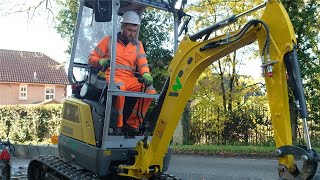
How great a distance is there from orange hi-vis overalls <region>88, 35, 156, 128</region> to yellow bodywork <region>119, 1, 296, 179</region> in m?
0.56

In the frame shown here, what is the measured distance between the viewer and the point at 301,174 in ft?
12.5

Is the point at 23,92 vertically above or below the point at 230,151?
above

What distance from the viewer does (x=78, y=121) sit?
19.3 ft

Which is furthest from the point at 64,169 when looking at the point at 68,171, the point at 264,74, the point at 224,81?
the point at 224,81

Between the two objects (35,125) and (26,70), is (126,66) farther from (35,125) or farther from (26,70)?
(26,70)

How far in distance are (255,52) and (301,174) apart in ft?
42.2

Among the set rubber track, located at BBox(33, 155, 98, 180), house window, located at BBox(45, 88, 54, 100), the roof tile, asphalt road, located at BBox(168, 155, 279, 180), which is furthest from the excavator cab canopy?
house window, located at BBox(45, 88, 54, 100)

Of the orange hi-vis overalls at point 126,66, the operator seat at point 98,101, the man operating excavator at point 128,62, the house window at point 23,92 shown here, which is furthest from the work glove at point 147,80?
the house window at point 23,92

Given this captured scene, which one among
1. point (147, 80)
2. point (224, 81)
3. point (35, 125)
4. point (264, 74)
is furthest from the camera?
point (35, 125)

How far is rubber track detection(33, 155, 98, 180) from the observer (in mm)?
5609

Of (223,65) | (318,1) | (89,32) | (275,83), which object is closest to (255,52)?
(223,65)

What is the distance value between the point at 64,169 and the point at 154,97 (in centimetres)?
155

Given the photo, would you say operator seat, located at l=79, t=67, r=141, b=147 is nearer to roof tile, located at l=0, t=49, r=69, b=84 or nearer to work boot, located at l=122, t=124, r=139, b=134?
work boot, located at l=122, t=124, r=139, b=134

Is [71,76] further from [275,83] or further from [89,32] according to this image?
[275,83]
